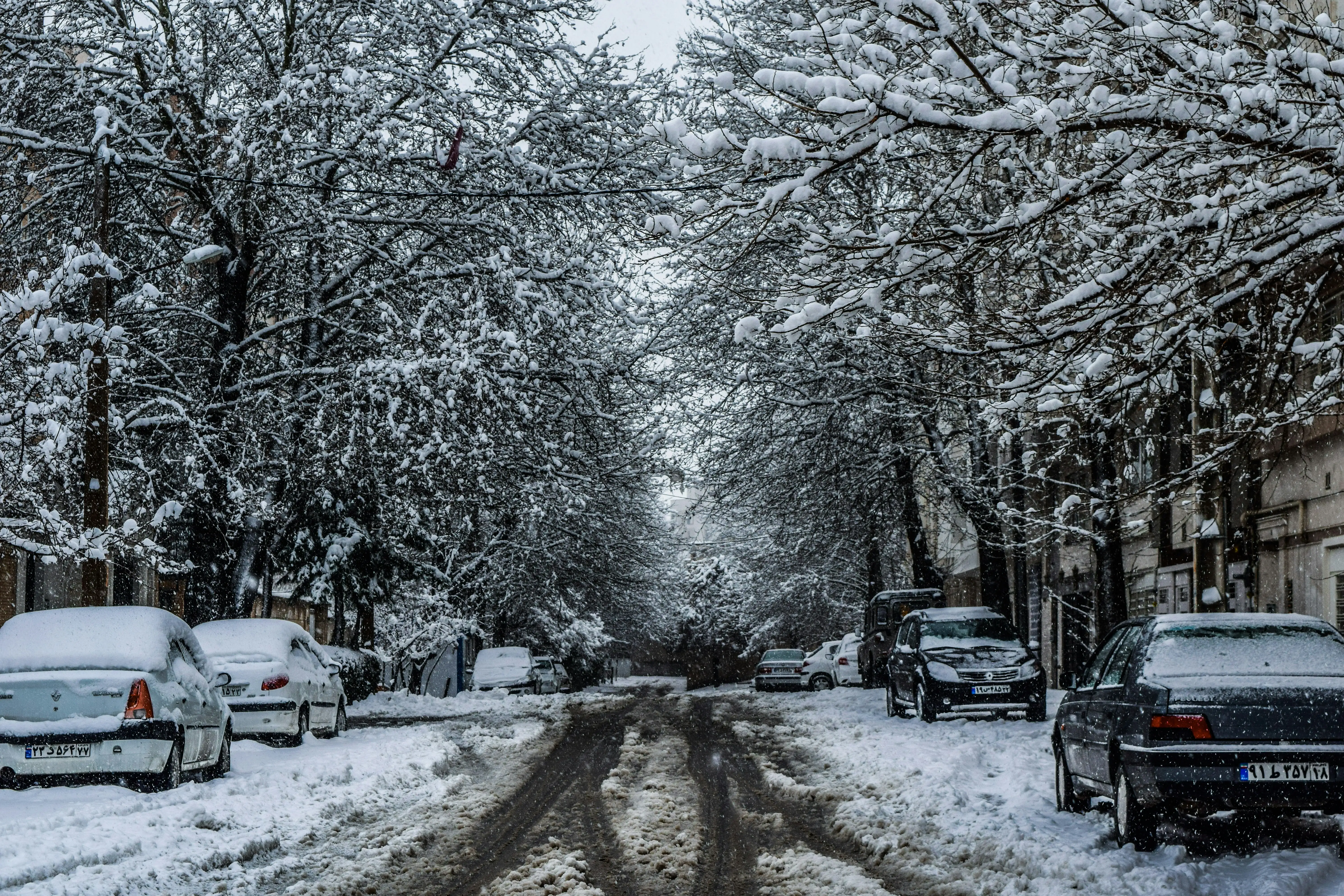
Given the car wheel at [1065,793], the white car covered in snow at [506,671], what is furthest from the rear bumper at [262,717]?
the white car covered in snow at [506,671]

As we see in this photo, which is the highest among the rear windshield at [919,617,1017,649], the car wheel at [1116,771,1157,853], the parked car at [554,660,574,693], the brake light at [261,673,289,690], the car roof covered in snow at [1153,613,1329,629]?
the car roof covered in snow at [1153,613,1329,629]

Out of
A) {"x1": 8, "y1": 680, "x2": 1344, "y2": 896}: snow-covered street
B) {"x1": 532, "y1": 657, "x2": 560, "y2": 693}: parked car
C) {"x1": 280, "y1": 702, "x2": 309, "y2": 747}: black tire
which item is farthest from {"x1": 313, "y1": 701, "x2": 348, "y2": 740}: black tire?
{"x1": 532, "y1": 657, "x2": 560, "y2": 693}: parked car

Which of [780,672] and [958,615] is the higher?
[958,615]

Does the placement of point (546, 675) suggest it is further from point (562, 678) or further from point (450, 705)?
point (450, 705)

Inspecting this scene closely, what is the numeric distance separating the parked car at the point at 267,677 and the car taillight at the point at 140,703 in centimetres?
401

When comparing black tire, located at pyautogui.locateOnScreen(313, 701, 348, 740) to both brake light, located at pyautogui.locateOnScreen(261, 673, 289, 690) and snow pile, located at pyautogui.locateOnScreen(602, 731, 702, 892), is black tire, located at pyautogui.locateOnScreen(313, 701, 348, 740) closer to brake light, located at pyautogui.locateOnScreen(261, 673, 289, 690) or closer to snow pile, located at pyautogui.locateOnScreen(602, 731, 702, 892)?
brake light, located at pyautogui.locateOnScreen(261, 673, 289, 690)

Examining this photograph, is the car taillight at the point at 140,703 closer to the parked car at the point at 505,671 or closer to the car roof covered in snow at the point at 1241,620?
the car roof covered in snow at the point at 1241,620

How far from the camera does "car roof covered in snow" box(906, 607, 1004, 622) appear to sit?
74.0 ft

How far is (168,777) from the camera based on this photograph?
39.1 ft

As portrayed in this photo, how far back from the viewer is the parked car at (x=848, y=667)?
42.8 m

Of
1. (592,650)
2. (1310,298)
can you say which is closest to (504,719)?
(1310,298)

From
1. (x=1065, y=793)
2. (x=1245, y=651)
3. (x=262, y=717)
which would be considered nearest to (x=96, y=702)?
(x=262, y=717)

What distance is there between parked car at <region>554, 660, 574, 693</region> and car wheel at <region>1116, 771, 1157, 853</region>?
3794 centimetres

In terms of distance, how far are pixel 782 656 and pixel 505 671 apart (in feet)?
41.6
